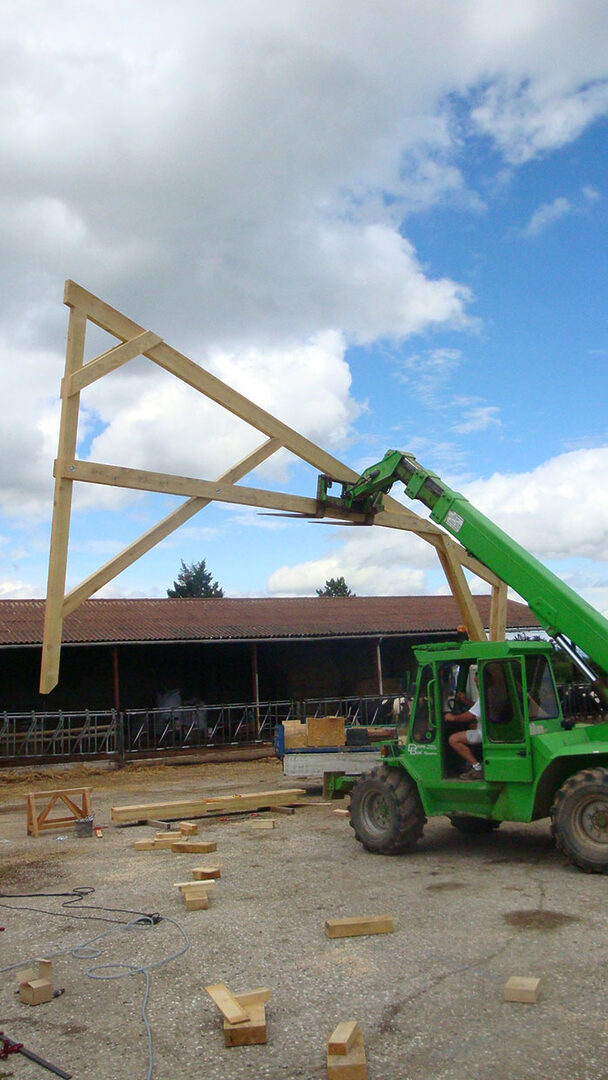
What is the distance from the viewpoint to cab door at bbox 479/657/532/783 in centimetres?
822

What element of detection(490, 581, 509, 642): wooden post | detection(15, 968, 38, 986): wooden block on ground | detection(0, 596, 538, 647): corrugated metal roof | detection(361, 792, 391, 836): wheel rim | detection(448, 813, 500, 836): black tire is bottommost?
detection(15, 968, 38, 986): wooden block on ground

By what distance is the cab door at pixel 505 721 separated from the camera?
27.0ft

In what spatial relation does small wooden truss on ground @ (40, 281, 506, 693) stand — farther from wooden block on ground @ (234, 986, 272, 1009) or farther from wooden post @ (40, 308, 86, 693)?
wooden block on ground @ (234, 986, 272, 1009)

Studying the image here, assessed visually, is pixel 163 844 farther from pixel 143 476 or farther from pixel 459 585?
pixel 459 585

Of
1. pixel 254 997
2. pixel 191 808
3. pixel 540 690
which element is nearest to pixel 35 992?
pixel 254 997

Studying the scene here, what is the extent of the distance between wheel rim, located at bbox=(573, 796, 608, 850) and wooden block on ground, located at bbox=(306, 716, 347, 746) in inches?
246

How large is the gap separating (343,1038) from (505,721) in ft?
15.0

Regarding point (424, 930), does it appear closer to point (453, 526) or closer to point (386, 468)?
point (453, 526)

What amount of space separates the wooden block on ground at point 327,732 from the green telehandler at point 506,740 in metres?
4.09

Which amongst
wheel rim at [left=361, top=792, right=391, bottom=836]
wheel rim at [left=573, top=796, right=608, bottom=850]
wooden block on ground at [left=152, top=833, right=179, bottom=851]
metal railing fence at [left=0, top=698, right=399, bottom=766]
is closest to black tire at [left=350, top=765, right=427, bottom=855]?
wheel rim at [left=361, top=792, right=391, bottom=836]

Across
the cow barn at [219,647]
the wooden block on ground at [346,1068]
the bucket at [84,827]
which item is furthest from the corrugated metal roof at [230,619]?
the wooden block on ground at [346,1068]

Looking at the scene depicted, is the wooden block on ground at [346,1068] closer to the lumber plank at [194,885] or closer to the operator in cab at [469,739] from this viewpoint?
the lumber plank at [194,885]

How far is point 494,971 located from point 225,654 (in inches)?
906

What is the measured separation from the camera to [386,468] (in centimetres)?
1123
